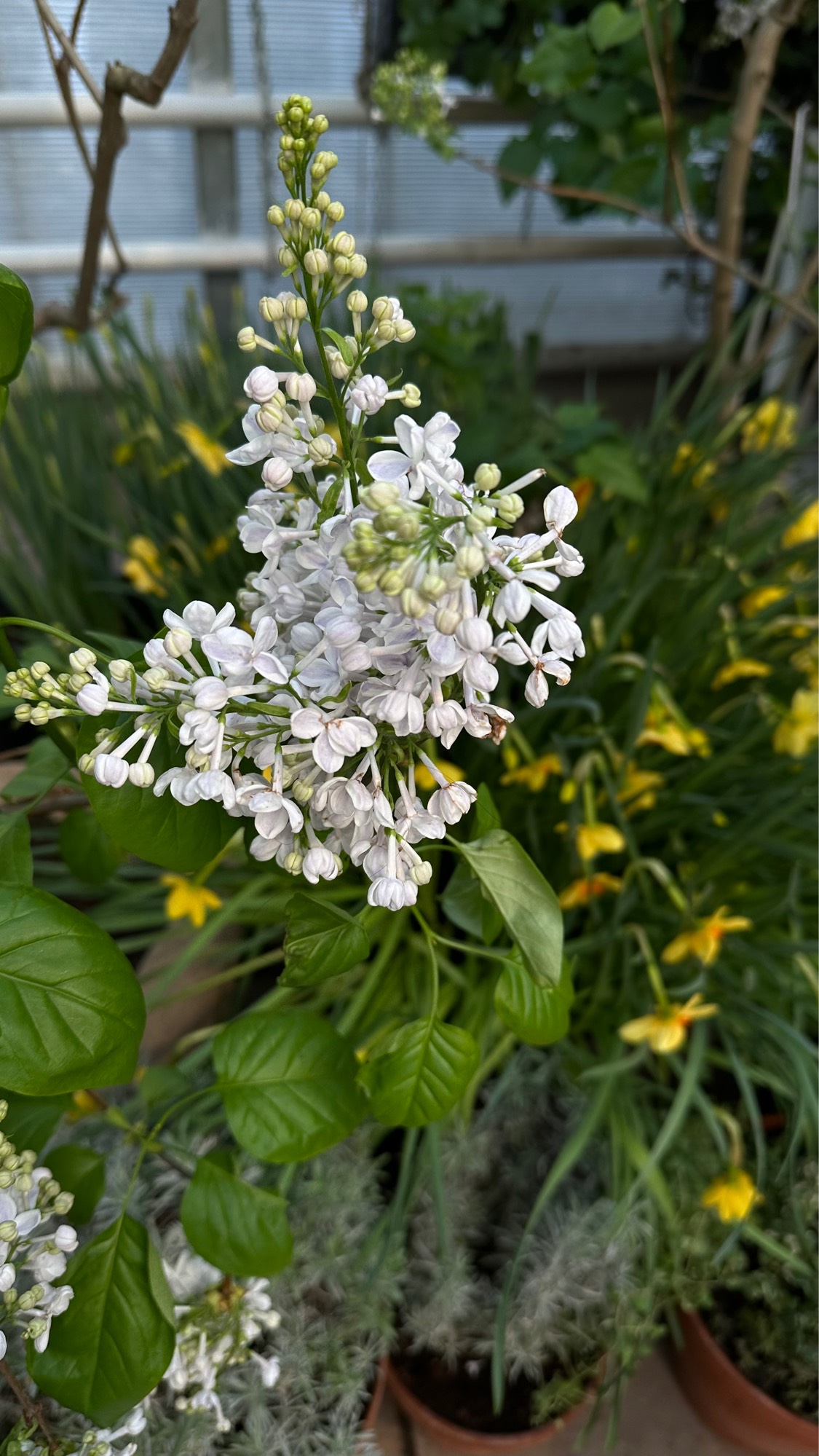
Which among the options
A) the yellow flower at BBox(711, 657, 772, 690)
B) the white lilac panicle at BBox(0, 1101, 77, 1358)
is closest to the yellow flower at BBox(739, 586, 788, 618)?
the yellow flower at BBox(711, 657, 772, 690)

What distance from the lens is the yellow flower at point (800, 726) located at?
2.32 feet

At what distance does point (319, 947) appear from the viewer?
343 mm

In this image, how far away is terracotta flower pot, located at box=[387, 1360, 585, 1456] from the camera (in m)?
0.70

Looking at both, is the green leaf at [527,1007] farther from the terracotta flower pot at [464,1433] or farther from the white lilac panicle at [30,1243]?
the terracotta flower pot at [464,1433]

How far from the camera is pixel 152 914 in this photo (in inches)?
31.4

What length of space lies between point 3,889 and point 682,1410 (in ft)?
2.74

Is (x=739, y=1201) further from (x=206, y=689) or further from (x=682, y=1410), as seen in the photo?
(x=206, y=689)

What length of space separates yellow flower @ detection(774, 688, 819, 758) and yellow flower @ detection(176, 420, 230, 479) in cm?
58

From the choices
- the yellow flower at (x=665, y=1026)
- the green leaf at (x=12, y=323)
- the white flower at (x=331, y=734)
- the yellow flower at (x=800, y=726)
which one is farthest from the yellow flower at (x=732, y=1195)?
the green leaf at (x=12, y=323)

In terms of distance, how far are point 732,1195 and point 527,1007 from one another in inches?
15.6

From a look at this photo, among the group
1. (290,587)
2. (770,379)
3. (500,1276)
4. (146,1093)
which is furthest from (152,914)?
(770,379)

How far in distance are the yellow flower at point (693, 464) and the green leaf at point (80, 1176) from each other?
31.5 inches

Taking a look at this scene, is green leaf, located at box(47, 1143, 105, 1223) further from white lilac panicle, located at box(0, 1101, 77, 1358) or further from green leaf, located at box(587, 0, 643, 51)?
green leaf, located at box(587, 0, 643, 51)

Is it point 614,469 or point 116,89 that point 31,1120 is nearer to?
point 116,89
